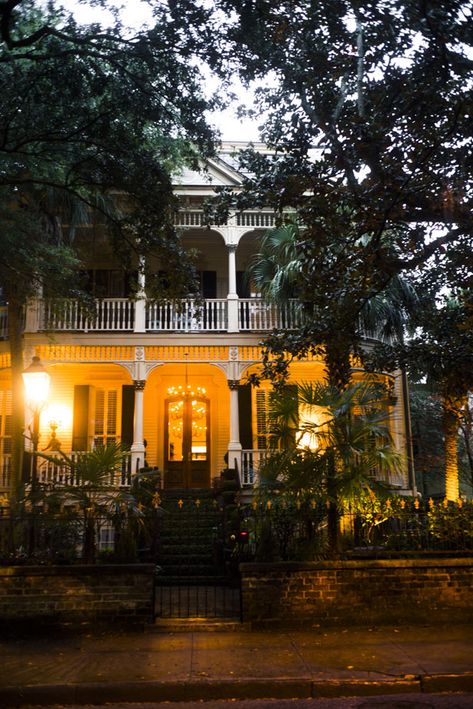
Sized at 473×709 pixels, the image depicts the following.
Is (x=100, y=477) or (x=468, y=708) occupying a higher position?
(x=100, y=477)

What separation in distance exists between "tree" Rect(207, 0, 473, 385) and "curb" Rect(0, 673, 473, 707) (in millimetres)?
5042

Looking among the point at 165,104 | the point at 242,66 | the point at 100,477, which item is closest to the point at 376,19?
the point at 242,66

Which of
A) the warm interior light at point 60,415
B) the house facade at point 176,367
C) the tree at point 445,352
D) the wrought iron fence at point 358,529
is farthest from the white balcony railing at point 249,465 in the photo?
the wrought iron fence at point 358,529

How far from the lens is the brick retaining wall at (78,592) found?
8570mm

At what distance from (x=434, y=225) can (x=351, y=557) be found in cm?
498

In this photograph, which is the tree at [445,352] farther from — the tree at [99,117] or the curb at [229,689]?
the curb at [229,689]

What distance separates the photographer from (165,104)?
36.0 feet

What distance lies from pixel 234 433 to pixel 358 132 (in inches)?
413

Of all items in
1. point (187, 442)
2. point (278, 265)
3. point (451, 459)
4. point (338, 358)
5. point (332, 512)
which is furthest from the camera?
point (451, 459)

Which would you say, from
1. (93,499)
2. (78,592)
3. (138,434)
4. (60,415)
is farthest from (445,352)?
(60,415)

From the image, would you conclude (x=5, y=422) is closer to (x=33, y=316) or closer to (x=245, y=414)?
(x=33, y=316)

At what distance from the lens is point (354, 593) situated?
883cm

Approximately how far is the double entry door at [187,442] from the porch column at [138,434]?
2158mm

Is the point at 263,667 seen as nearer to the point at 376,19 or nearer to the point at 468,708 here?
the point at 468,708
